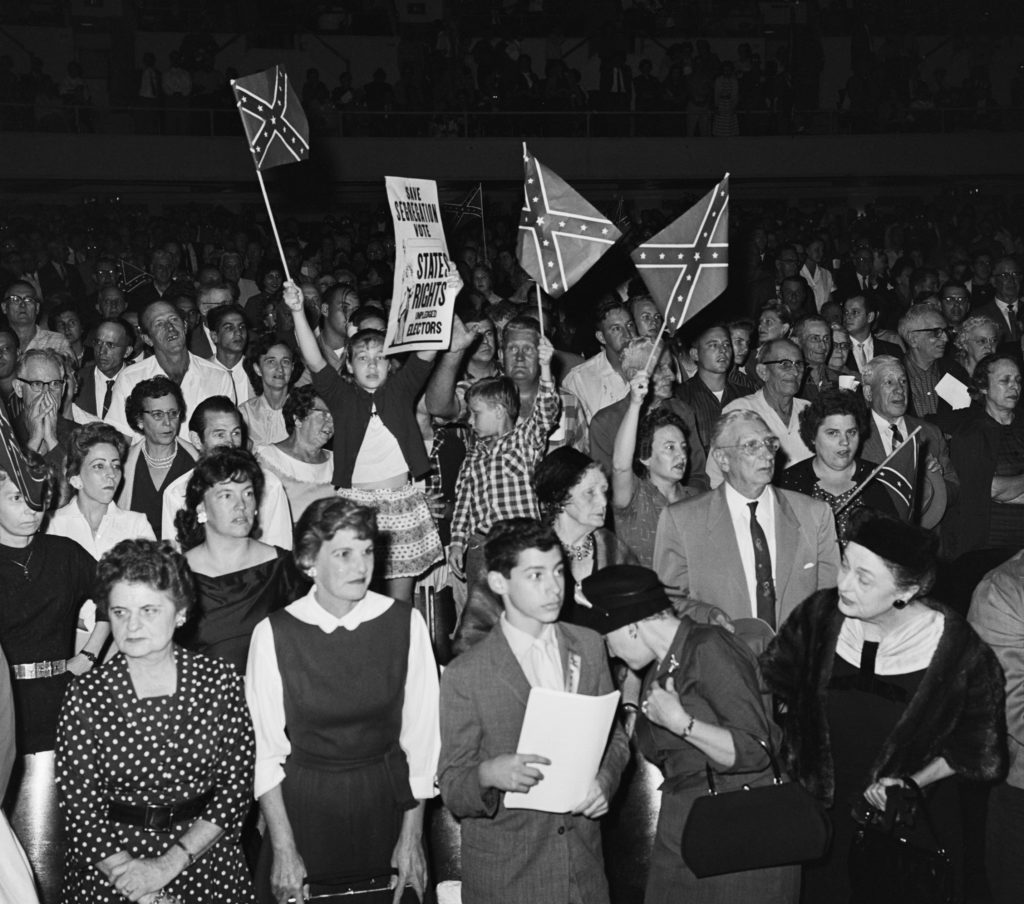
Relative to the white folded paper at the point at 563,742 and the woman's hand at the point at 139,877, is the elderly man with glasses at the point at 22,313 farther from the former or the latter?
the white folded paper at the point at 563,742

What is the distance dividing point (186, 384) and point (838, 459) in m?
4.32

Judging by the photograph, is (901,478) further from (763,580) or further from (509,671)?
(509,671)

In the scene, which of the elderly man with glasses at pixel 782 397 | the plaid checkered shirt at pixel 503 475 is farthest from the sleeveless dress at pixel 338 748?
the elderly man with glasses at pixel 782 397

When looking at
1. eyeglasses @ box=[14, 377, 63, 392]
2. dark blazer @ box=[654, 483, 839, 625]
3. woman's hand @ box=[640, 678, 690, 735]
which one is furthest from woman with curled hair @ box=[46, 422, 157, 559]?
woman's hand @ box=[640, 678, 690, 735]

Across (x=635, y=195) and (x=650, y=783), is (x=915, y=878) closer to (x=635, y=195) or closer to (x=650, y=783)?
(x=650, y=783)

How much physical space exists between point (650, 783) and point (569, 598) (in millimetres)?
1451

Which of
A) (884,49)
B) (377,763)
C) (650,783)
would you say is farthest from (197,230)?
(377,763)

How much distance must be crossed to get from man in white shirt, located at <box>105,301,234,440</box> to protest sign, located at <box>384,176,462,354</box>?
2.14 m

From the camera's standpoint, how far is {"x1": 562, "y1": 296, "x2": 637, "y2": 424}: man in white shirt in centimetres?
858

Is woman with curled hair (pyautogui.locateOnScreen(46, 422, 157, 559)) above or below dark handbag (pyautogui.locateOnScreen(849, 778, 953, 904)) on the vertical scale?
above

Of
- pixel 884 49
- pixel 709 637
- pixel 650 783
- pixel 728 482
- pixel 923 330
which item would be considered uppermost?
pixel 884 49

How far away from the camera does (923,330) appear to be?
8.77 m

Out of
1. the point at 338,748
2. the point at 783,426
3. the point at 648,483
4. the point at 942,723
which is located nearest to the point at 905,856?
the point at 942,723

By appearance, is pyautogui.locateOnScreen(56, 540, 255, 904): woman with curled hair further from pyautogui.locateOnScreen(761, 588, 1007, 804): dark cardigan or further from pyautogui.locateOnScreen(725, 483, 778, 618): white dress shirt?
pyautogui.locateOnScreen(725, 483, 778, 618): white dress shirt
